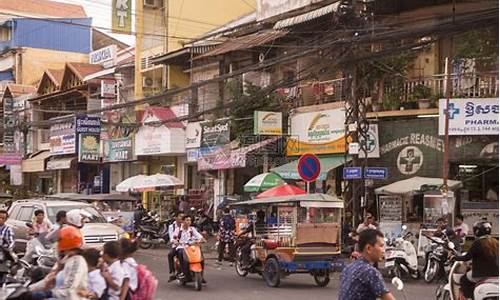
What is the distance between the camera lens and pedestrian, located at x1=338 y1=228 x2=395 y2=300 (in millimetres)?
5695

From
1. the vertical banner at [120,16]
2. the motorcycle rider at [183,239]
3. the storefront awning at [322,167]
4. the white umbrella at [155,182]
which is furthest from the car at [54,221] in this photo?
the vertical banner at [120,16]

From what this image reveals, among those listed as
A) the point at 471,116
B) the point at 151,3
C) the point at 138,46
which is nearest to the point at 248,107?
the point at 471,116

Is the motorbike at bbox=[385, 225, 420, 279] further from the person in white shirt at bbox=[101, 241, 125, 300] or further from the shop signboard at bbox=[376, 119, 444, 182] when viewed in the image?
the person in white shirt at bbox=[101, 241, 125, 300]

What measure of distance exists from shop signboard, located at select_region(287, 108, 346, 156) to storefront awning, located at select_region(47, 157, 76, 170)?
701 inches

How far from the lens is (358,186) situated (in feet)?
72.4

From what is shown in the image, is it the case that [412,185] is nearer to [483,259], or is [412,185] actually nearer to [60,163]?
[483,259]

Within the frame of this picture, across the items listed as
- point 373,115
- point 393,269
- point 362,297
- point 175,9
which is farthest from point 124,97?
point 362,297

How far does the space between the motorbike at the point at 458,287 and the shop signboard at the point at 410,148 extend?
10.3 metres

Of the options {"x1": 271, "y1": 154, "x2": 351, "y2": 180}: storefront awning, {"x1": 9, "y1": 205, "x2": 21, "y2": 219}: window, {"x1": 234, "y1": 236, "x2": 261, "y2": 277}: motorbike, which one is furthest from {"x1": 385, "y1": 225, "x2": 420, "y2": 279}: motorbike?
{"x1": 9, "y1": 205, "x2": 21, "y2": 219}: window

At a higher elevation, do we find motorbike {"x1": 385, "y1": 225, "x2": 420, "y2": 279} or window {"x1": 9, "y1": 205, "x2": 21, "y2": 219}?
window {"x1": 9, "y1": 205, "x2": 21, "y2": 219}

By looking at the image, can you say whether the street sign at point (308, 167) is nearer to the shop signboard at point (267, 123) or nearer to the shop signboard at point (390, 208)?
the shop signboard at point (390, 208)

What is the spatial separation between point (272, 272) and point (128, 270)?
813 cm

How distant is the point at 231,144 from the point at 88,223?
1156cm

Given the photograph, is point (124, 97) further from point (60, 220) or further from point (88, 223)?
point (60, 220)
